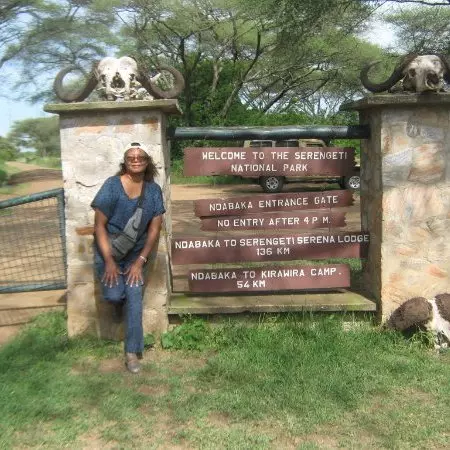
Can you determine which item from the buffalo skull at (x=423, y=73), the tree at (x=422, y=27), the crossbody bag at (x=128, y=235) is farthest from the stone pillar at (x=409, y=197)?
the tree at (x=422, y=27)

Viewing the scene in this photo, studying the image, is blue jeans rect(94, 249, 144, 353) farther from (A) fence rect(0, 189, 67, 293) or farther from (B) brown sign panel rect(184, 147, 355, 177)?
(B) brown sign panel rect(184, 147, 355, 177)

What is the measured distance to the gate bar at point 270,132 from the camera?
4.68 m

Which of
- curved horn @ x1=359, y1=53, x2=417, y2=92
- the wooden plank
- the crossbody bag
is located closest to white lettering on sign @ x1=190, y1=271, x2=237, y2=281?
the wooden plank

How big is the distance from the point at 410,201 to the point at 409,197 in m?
0.03

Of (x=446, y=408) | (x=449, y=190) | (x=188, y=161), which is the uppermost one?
(x=188, y=161)

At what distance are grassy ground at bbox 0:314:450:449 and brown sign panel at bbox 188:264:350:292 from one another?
11.3 inches

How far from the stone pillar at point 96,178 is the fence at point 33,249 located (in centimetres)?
20

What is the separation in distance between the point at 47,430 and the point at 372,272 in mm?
2775

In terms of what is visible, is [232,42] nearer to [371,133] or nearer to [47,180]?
[47,180]

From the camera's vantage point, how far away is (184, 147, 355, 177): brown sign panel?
4688 mm

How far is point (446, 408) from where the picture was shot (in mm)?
3449

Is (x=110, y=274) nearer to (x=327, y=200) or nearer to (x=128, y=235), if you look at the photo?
(x=128, y=235)

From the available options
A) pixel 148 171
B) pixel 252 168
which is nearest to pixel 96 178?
pixel 148 171

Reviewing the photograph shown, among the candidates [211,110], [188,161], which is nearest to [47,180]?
[211,110]
